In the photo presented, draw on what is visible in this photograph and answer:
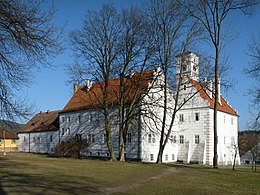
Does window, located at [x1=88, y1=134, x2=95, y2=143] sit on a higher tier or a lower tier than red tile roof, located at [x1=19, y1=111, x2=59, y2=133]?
lower

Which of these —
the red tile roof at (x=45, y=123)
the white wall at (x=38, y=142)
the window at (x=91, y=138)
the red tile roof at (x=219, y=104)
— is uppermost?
the red tile roof at (x=219, y=104)

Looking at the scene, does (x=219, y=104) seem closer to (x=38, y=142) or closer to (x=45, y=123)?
(x=45, y=123)

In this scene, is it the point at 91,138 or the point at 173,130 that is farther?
the point at 91,138

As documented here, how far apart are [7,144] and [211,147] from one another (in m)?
46.7

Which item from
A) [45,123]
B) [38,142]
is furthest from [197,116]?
[38,142]

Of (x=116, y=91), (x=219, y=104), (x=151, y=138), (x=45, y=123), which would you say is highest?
(x=116, y=91)

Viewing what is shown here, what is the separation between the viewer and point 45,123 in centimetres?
5756

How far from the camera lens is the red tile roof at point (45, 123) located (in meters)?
54.3

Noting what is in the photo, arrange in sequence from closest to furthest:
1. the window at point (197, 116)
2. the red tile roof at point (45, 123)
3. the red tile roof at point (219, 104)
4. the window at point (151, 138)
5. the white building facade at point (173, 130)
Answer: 1. the white building facade at point (173, 130)
2. the window at point (151, 138)
3. the window at point (197, 116)
4. the red tile roof at point (219, 104)
5. the red tile roof at point (45, 123)

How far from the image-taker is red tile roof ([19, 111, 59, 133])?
54344 millimetres

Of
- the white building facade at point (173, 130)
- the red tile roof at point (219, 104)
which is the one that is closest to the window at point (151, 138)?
the white building facade at point (173, 130)

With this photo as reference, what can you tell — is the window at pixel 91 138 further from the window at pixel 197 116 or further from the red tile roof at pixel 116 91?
the window at pixel 197 116

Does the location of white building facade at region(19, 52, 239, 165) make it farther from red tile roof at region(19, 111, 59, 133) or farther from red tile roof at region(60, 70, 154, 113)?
red tile roof at region(19, 111, 59, 133)

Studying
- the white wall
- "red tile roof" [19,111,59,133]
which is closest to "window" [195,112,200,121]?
the white wall
